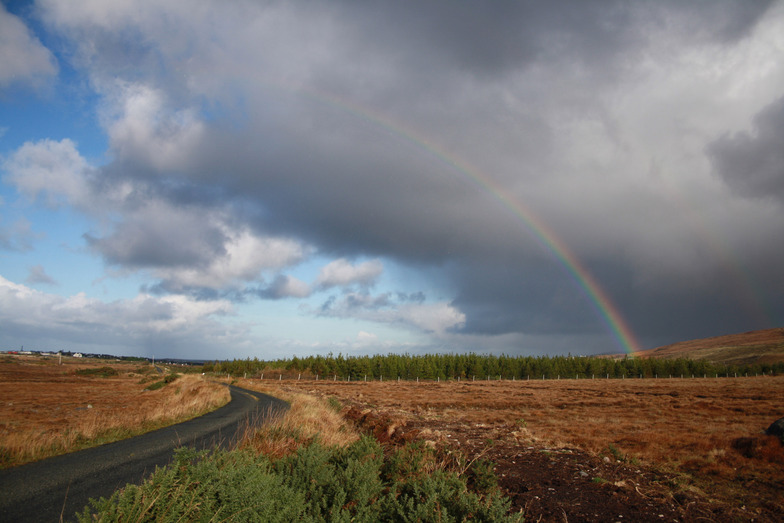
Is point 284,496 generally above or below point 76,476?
above

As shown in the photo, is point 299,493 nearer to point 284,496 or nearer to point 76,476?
point 284,496

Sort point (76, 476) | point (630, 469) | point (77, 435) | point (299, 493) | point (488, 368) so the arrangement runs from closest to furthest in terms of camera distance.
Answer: point (299, 493) → point (76, 476) → point (630, 469) → point (77, 435) → point (488, 368)

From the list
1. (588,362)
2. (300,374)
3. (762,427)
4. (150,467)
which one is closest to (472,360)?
(588,362)

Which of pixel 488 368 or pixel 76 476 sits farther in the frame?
pixel 488 368

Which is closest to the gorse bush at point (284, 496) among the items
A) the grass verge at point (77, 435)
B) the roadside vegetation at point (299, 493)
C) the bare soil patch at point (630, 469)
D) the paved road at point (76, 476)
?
the roadside vegetation at point (299, 493)

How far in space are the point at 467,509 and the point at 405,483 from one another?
2.16m

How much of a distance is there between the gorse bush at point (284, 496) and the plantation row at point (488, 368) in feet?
352

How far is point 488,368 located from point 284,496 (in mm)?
121218

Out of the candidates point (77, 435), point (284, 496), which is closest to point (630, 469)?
point (284, 496)

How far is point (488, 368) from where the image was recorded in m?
119

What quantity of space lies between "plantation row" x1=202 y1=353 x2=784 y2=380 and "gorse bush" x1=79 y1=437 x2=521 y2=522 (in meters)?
107

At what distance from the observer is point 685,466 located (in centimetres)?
1279

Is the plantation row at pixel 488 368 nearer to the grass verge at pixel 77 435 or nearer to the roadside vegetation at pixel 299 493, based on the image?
the grass verge at pixel 77 435

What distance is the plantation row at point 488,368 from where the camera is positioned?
113 m
